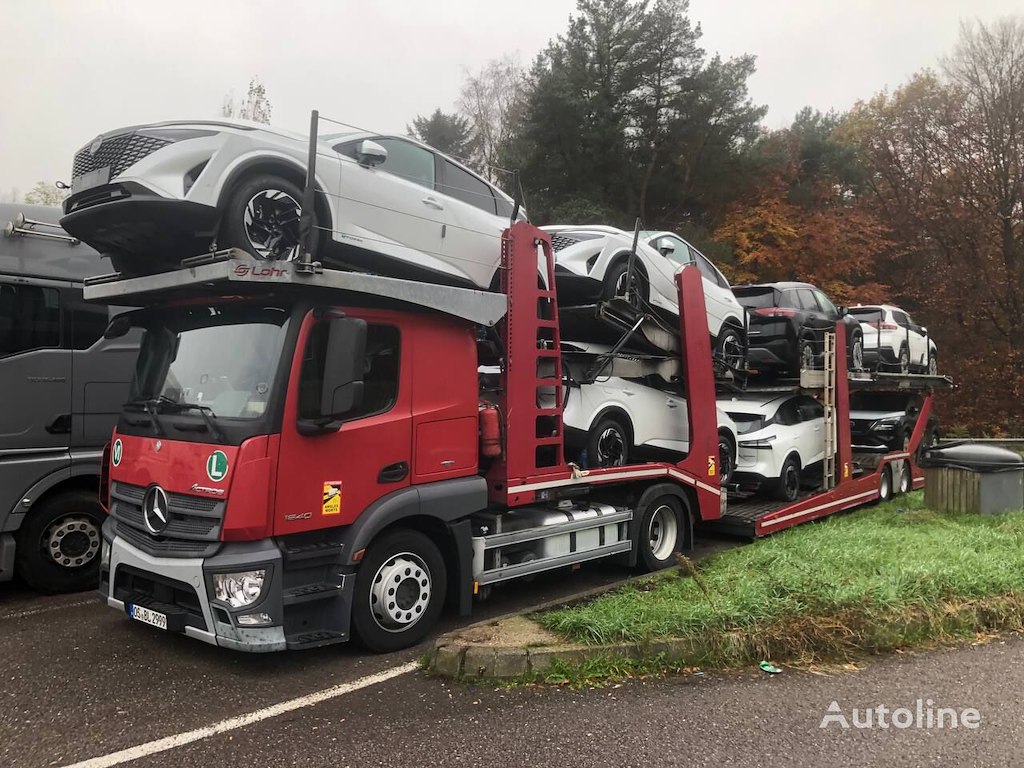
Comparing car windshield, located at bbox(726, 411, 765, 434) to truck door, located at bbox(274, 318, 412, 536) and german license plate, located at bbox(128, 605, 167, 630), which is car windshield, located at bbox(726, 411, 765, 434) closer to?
truck door, located at bbox(274, 318, 412, 536)

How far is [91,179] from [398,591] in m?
3.11

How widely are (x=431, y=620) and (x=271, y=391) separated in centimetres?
186

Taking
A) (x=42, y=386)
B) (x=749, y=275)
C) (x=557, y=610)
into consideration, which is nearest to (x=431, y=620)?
(x=557, y=610)

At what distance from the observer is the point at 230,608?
13.2 feet

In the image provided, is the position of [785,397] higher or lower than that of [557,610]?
higher

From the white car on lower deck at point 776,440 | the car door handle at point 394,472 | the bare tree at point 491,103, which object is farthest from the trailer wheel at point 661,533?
the bare tree at point 491,103

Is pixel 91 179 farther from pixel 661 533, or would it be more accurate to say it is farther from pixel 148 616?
pixel 661 533

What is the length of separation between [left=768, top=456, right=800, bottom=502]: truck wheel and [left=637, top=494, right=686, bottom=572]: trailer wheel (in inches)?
96.4

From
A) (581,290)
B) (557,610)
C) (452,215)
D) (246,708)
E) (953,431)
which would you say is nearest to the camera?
(246,708)

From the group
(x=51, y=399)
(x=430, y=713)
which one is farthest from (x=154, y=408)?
(x=430, y=713)

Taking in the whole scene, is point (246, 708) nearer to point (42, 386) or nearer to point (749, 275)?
point (42, 386)

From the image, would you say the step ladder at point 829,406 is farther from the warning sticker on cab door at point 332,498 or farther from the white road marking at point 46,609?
the white road marking at point 46,609

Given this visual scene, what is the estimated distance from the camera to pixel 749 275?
74.7ft

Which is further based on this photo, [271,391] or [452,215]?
[452,215]
